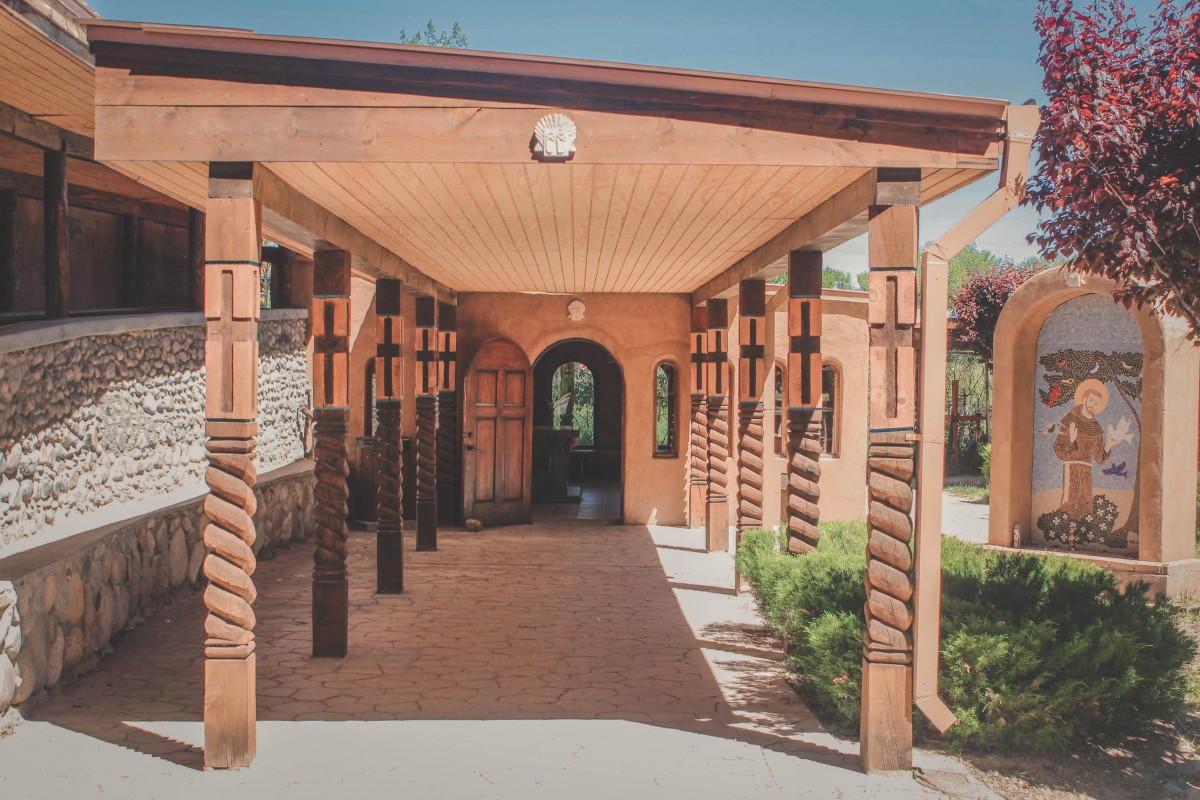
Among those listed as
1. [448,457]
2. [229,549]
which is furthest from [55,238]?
[229,549]

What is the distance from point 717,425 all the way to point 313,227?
676 cm

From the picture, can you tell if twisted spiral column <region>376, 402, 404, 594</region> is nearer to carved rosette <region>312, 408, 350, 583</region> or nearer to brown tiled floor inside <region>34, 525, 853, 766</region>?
brown tiled floor inside <region>34, 525, 853, 766</region>

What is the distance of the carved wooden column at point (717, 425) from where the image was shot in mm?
11695

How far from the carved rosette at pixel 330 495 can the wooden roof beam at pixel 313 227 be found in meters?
1.20

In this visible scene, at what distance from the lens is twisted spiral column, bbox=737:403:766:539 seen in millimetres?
9672

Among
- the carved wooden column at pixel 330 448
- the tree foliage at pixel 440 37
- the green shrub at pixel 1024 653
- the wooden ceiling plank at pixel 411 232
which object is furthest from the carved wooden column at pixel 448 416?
the tree foliage at pixel 440 37

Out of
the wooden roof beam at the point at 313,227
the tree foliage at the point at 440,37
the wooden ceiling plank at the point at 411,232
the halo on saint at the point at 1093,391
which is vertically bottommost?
the halo on saint at the point at 1093,391

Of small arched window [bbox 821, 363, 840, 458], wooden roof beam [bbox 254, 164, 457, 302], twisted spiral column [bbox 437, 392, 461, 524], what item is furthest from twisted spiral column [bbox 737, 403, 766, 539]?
twisted spiral column [bbox 437, 392, 461, 524]

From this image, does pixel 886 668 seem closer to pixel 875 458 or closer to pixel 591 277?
pixel 875 458

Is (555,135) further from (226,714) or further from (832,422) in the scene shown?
(832,422)

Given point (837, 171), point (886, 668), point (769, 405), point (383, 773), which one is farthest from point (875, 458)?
point (769, 405)

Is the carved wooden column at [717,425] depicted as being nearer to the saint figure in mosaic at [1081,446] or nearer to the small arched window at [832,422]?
the small arched window at [832,422]

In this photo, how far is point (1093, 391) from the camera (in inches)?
384

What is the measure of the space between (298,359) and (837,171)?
443 inches
